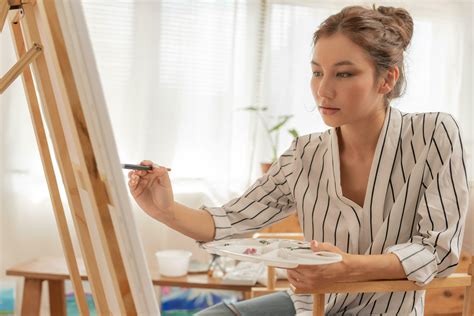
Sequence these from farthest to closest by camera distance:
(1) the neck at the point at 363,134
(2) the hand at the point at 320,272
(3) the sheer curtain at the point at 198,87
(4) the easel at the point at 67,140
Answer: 1. (3) the sheer curtain at the point at 198,87
2. (1) the neck at the point at 363,134
3. (2) the hand at the point at 320,272
4. (4) the easel at the point at 67,140

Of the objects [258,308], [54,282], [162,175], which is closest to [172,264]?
[54,282]

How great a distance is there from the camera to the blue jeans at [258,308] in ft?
5.42

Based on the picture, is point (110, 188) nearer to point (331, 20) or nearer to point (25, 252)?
point (331, 20)

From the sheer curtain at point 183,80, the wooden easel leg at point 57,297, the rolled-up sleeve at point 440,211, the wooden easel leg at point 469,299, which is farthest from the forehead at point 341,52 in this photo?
the sheer curtain at point 183,80

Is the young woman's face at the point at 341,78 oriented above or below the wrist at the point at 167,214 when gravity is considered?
above

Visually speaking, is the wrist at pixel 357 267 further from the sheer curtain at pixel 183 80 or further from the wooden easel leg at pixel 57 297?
the sheer curtain at pixel 183 80

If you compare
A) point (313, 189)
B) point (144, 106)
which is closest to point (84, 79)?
point (313, 189)

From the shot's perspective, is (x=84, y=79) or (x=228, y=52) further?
(x=228, y=52)

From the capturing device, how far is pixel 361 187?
165 cm

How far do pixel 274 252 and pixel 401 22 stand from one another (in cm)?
67

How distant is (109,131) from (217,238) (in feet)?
2.91

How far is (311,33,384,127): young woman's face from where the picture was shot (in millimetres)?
1507

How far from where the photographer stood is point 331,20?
156 cm

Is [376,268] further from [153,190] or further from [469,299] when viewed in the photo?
[153,190]
